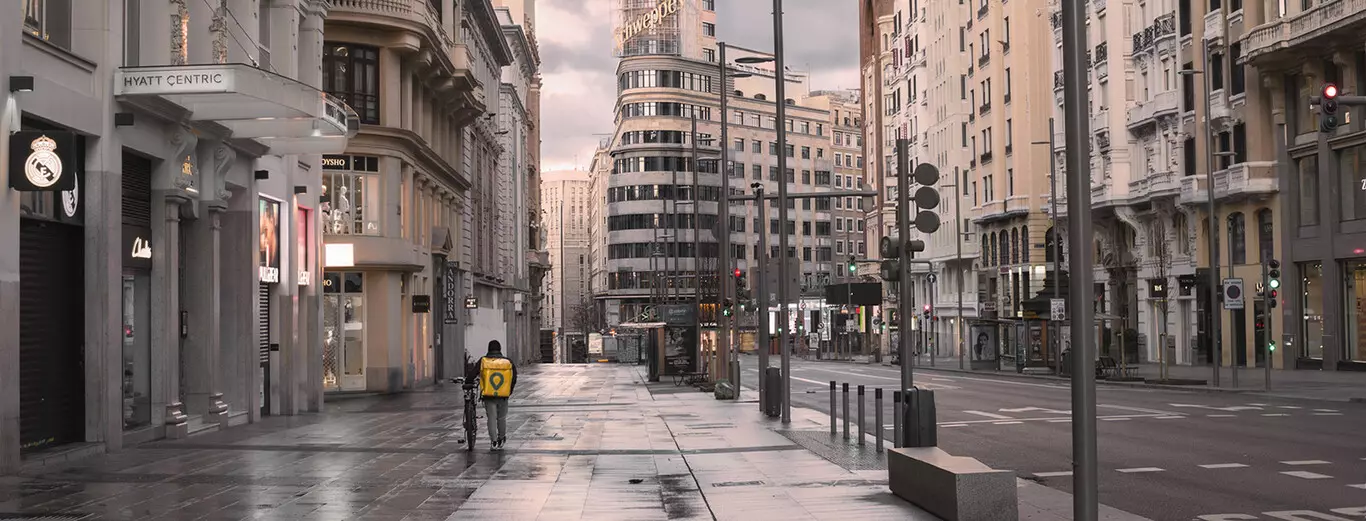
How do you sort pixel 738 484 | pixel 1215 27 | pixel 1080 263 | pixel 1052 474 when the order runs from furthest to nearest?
1. pixel 1215 27
2. pixel 1052 474
3. pixel 738 484
4. pixel 1080 263

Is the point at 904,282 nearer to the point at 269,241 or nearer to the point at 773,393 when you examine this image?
the point at 773,393

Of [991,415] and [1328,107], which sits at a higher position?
[1328,107]

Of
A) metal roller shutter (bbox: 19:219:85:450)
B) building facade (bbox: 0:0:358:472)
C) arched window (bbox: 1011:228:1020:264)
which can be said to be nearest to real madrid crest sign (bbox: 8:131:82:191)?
building facade (bbox: 0:0:358:472)

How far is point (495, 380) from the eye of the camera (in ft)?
70.5

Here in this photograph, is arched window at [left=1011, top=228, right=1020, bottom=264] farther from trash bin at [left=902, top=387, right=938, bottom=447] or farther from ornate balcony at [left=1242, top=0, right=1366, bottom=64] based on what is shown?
trash bin at [left=902, top=387, right=938, bottom=447]

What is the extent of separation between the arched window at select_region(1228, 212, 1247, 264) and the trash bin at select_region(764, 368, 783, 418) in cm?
3095

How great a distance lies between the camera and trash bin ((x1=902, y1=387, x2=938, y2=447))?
16.6 m

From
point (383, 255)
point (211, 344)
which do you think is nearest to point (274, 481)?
point (211, 344)

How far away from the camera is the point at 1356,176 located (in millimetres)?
45250

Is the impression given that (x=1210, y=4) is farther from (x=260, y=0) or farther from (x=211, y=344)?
(x=211, y=344)

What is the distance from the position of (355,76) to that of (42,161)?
25.7m

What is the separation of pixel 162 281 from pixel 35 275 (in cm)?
393

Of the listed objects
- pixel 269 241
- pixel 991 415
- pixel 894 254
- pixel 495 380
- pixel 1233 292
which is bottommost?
pixel 991 415

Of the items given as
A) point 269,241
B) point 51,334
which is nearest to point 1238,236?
point 269,241
